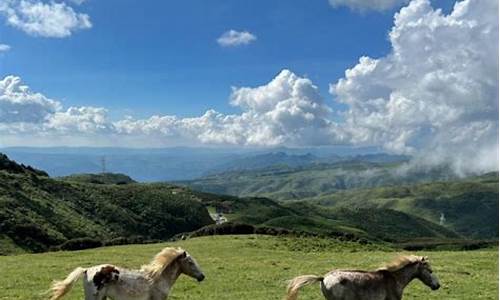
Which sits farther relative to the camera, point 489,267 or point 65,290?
point 489,267

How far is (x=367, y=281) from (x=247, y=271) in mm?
20084

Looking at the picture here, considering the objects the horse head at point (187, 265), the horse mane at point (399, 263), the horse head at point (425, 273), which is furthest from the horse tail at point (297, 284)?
the horse head at point (425, 273)

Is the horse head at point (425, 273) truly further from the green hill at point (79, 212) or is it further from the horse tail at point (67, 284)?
the green hill at point (79, 212)

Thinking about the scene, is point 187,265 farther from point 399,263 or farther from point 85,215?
point 85,215

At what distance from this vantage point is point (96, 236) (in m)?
92.4

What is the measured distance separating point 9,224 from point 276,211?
400ft

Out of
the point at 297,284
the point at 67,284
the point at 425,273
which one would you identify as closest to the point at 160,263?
the point at 67,284

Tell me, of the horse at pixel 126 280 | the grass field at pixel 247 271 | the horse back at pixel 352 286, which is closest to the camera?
the horse at pixel 126 280

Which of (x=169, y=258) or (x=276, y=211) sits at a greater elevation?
(x=169, y=258)

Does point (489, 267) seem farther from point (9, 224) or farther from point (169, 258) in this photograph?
point (9, 224)

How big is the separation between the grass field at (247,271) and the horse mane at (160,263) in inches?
314

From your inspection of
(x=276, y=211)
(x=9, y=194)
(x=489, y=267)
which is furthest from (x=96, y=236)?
(x=276, y=211)

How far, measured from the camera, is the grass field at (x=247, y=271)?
26375 millimetres

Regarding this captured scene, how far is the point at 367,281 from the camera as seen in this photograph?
1614 cm
